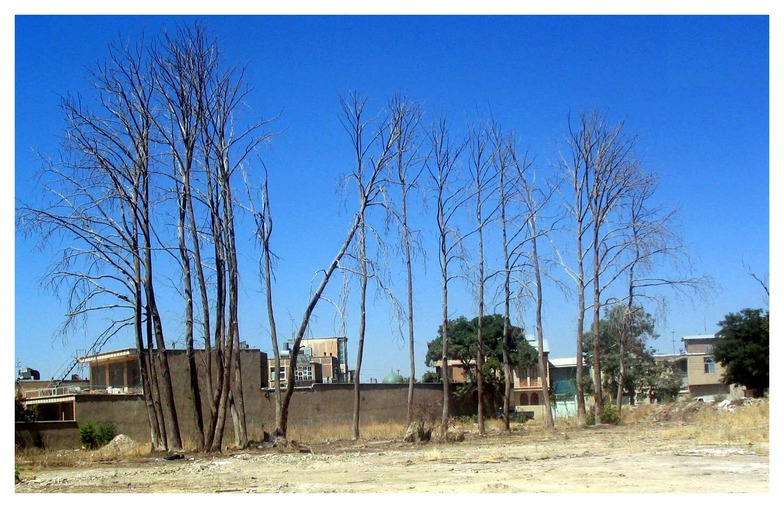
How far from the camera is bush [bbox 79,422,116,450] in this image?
30.1m

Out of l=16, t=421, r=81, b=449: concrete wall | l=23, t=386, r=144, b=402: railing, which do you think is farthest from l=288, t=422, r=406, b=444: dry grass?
l=16, t=421, r=81, b=449: concrete wall

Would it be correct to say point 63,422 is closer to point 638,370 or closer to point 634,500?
point 634,500

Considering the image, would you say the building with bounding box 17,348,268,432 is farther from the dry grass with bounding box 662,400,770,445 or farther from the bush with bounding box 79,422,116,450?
the dry grass with bounding box 662,400,770,445

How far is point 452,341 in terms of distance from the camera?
5472 cm

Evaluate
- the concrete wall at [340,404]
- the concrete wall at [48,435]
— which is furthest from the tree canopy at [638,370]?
the concrete wall at [48,435]

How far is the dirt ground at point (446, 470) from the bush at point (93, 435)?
7291 mm

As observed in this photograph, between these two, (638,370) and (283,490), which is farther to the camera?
(638,370)

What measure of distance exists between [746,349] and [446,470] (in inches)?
1275

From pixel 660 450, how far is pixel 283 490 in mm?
10239

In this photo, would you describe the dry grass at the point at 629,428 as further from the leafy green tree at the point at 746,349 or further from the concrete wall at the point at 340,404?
the leafy green tree at the point at 746,349

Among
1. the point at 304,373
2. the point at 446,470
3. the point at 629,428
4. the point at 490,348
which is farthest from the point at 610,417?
the point at 304,373
